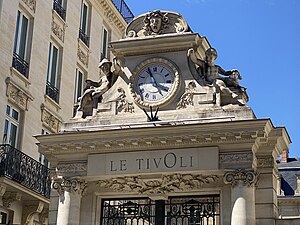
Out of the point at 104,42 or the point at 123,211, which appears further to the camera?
the point at 104,42

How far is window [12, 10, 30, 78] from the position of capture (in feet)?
67.3

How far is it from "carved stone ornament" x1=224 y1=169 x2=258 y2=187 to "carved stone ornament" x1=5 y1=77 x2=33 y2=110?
28.0ft

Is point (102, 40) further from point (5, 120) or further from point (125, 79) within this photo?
point (125, 79)

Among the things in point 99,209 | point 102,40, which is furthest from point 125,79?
point 102,40

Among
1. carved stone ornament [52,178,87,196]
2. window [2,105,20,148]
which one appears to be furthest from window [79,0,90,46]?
carved stone ornament [52,178,87,196]

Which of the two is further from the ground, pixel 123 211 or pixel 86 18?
pixel 86 18

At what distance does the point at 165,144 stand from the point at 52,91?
374 inches

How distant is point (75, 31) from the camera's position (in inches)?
987

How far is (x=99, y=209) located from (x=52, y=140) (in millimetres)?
1972

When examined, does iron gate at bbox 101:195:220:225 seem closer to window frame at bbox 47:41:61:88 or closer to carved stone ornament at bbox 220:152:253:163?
carved stone ornament at bbox 220:152:253:163

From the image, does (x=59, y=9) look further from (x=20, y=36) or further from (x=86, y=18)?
(x=20, y=36)

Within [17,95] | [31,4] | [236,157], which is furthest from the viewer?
[31,4]

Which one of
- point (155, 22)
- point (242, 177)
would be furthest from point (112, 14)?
point (242, 177)

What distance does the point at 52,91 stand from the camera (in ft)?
75.1
